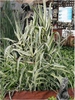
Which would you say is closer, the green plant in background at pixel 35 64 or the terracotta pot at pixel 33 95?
the terracotta pot at pixel 33 95

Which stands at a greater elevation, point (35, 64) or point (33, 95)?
point (35, 64)

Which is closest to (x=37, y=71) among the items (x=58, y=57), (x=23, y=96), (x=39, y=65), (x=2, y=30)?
(x=39, y=65)

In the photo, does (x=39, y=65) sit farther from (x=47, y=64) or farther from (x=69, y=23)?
(x=69, y=23)

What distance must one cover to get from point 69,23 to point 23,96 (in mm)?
7370

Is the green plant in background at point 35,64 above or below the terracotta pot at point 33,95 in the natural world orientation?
above

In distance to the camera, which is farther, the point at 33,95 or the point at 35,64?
the point at 35,64

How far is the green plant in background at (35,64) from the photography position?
3.01m

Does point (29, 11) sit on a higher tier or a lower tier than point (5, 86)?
higher

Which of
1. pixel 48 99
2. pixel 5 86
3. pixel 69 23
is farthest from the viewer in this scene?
pixel 69 23

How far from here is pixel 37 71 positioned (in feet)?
9.73

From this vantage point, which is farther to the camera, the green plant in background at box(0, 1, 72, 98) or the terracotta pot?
the green plant in background at box(0, 1, 72, 98)

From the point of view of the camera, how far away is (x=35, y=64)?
3047 millimetres

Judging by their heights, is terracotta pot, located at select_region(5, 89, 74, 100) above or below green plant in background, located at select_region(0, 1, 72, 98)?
below

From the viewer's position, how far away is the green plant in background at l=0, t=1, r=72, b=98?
3.01 m
